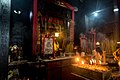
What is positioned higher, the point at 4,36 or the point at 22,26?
the point at 22,26

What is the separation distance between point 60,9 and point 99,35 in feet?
18.0

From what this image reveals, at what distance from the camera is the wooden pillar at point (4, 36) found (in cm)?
329

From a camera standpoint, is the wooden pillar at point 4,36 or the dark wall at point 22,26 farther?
the dark wall at point 22,26

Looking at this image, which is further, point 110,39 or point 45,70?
point 110,39

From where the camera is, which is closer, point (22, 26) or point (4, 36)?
point (4, 36)

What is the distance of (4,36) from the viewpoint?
134 inches

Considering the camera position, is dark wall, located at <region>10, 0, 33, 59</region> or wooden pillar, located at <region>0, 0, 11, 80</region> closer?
wooden pillar, located at <region>0, 0, 11, 80</region>

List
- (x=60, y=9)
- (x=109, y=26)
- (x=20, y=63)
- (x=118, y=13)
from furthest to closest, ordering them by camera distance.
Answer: (x=109, y=26) → (x=118, y=13) → (x=60, y=9) → (x=20, y=63)

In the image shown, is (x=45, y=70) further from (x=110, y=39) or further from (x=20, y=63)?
(x=110, y=39)

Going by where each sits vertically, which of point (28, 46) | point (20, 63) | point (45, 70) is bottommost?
point (45, 70)

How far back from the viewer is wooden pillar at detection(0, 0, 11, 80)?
3.29 m

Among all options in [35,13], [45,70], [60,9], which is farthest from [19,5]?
[45,70]

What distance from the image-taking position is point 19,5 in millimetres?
9000

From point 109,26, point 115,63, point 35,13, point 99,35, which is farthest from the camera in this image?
point 99,35
